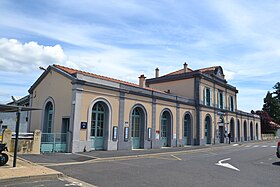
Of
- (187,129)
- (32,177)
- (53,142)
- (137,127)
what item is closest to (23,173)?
(32,177)

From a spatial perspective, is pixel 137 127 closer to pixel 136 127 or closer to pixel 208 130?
pixel 136 127

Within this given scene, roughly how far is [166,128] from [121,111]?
6.37 m

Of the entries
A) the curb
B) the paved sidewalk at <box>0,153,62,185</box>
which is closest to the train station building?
the paved sidewalk at <box>0,153,62,185</box>

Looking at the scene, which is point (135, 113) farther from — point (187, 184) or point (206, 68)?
point (206, 68)

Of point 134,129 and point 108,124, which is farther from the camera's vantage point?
point 134,129

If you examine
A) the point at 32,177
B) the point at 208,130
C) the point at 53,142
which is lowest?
the point at 32,177

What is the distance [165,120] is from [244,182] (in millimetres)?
14850

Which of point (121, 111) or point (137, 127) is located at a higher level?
point (121, 111)

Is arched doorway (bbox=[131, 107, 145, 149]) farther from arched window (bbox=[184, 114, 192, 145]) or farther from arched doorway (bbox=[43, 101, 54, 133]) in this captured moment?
arched window (bbox=[184, 114, 192, 145])

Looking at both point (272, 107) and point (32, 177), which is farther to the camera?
point (272, 107)

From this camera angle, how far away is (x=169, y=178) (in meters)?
8.66

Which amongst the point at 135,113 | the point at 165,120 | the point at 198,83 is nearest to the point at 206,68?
the point at 198,83

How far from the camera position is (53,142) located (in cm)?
1502

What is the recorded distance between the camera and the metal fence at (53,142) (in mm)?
14633
